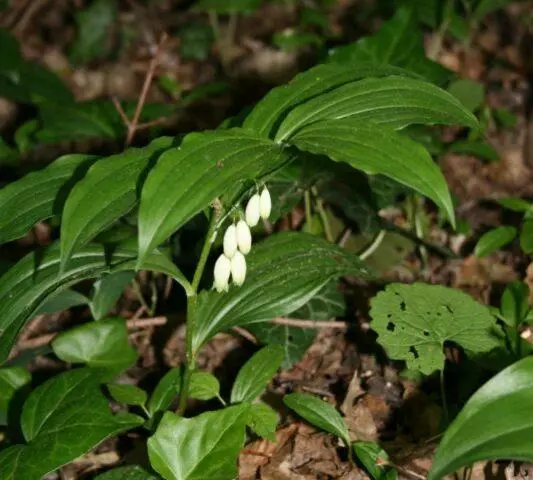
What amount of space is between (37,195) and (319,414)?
43.5 inches

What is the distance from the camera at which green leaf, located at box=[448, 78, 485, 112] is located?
3621mm

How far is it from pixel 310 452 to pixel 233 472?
582 mm

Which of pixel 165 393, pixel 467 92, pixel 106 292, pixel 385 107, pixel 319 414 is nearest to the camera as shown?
pixel 385 107

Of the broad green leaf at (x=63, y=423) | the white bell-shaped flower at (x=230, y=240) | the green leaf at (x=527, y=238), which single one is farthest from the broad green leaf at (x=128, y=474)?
the green leaf at (x=527, y=238)

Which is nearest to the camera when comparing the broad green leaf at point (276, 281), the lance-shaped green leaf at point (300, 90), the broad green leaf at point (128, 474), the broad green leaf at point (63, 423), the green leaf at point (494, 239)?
the lance-shaped green leaf at point (300, 90)

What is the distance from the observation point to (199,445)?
209 cm

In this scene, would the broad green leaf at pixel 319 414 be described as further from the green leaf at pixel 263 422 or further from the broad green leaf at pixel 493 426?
the broad green leaf at pixel 493 426

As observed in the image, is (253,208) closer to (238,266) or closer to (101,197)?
(238,266)

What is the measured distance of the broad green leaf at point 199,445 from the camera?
2.04 meters

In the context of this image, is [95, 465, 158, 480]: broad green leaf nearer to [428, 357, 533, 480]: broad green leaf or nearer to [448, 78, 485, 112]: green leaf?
[428, 357, 533, 480]: broad green leaf

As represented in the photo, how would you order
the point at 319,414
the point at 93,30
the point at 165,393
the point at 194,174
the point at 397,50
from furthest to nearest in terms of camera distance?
the point at 93,30 < the point at 397,50 < the point at 165,393 < the point at 319,414 < the point at 194,174

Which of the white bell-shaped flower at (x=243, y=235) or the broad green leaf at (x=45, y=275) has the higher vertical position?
the white bell-shaped flower at (x=243, y=235)

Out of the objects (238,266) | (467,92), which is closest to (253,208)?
(238,266)

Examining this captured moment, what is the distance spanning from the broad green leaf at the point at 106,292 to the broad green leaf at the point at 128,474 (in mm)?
648
